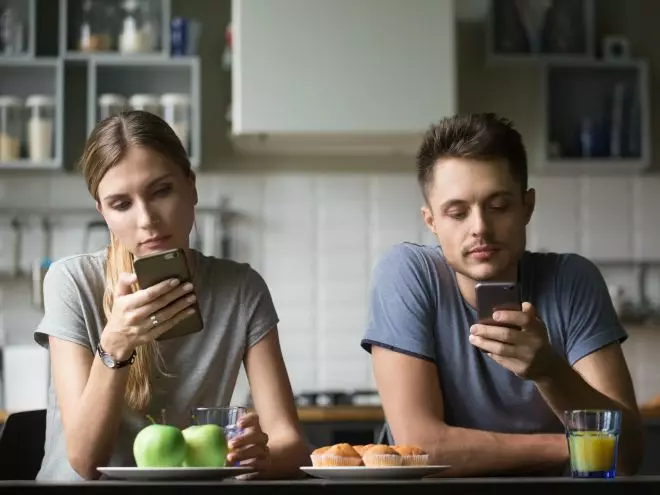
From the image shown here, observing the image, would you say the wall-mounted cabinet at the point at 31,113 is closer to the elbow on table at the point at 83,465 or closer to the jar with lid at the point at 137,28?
the jar with lid at the point at 137,28

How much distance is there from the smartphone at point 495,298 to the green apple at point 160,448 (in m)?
0.50

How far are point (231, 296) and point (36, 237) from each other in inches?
96.1

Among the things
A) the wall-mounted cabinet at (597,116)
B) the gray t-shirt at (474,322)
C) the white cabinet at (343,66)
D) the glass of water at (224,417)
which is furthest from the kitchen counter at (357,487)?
the wall-mounted cabinet at (597,116)

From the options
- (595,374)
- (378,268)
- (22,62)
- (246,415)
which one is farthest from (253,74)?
(246,415)

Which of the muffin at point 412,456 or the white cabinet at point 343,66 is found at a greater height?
the white cabinet at point 343,66

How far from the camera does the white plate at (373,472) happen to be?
139 cm

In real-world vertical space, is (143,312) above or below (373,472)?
above

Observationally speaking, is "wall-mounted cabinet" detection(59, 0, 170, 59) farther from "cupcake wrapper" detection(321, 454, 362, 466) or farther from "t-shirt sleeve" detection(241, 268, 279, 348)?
"cupcake wrapper" detection(321, 454, 362, 466)

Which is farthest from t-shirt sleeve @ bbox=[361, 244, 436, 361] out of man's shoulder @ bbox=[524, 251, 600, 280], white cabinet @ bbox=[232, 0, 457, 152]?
white cabinet @ bbox=[232, 0, 457, 152]

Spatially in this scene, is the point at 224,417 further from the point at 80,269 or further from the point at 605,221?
the point at 605,221

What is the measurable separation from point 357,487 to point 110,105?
323 cm

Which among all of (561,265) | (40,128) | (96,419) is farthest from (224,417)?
(40,128)

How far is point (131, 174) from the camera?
1979 mm

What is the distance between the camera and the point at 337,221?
4.48 meters
